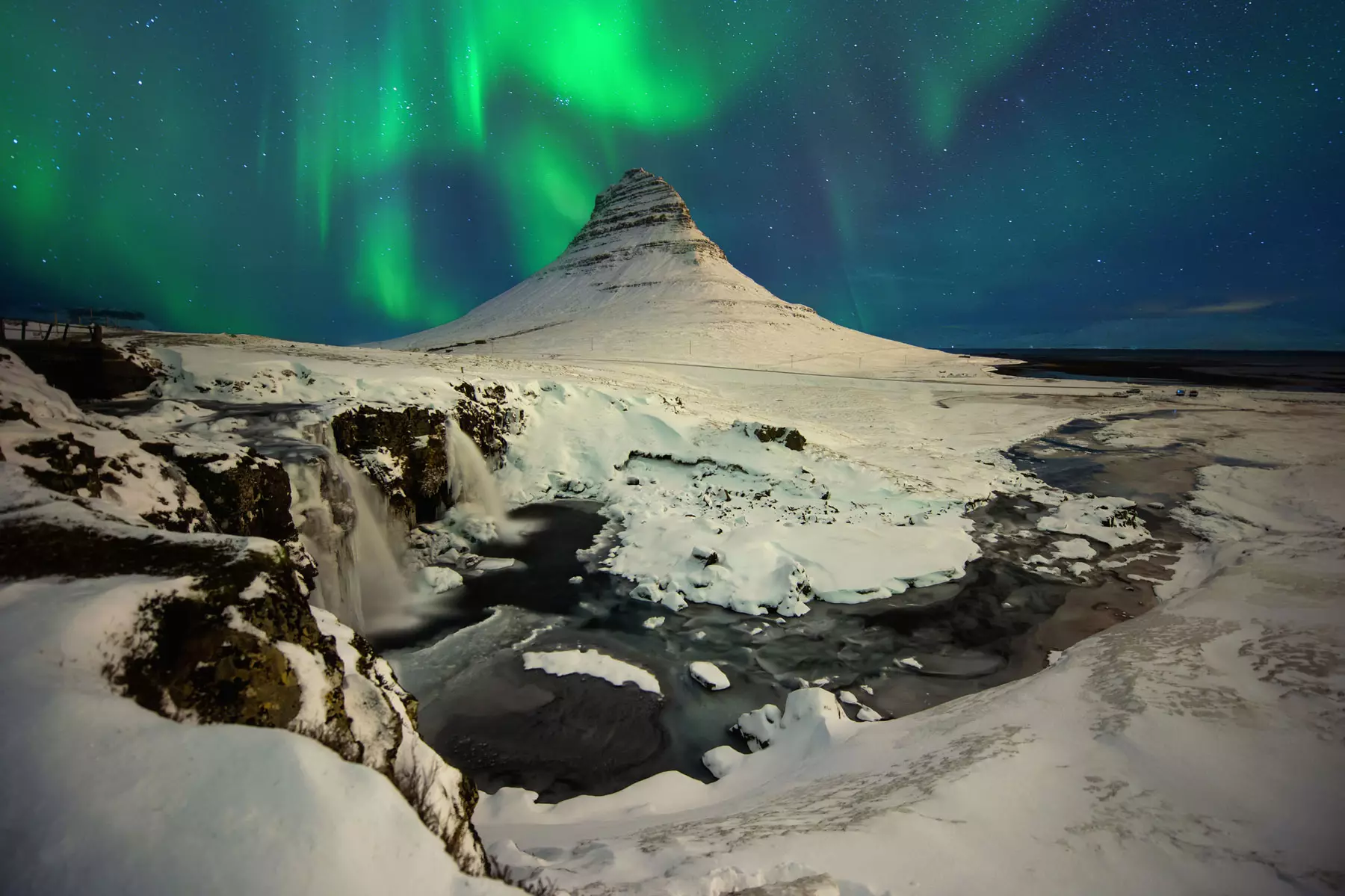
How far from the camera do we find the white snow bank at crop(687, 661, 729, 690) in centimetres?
799

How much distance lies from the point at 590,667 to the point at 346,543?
18.4 ft

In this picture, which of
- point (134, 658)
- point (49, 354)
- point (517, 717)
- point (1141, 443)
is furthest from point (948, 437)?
point (49, 354)

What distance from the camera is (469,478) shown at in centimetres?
1562

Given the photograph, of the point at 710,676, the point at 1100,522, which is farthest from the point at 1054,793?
the point at 1100,522

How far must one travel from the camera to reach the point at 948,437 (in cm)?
2641

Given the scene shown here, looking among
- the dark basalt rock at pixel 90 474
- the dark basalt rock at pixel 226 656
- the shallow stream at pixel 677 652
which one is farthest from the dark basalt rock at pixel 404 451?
the dark basalt rock at pixel 226 656

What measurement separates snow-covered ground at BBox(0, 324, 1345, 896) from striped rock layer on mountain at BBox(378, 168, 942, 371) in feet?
164

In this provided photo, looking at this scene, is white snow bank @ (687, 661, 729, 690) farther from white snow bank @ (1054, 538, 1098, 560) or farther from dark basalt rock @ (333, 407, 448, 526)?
white snow bank @ (1054, 538, 1098, 560)

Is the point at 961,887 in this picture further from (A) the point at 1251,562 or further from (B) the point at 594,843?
(A) the point at 1251,562

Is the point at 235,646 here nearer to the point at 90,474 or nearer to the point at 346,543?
the point at 90,474

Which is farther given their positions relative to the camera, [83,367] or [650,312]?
[650,312]

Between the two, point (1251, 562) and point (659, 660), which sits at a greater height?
point (1251, 562)

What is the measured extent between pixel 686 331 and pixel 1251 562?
3072 inches

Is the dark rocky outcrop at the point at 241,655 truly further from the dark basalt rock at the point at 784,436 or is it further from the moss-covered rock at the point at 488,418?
the dark basalt rock at the point at 784,436
